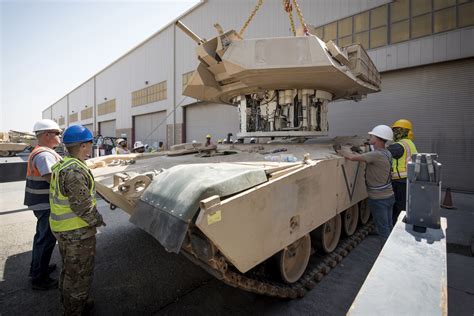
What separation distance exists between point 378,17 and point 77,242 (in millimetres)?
11686

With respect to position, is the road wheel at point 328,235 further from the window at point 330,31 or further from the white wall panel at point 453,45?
the window at point 330,31

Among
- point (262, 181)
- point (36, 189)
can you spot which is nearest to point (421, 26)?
point (262, 181)

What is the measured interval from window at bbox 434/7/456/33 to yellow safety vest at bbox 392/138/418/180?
6671 mm

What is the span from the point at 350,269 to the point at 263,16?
1282 centimetres

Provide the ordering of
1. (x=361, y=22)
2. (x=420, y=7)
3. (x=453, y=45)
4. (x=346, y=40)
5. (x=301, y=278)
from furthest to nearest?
(x=346, y=40)
(x=361, y=22)
(x=420, y=7)
(x=453, y=45)
(x=301, y=278)

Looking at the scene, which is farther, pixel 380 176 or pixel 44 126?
pixel 380 176

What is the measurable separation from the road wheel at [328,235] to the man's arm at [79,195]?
10.1 feet

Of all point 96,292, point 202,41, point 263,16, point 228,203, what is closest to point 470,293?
point 228,203

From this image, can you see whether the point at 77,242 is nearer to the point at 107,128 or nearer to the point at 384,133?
the point at 384,133

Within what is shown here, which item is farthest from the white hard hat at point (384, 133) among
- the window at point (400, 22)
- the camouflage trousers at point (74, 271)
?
the window at point (400, 22)

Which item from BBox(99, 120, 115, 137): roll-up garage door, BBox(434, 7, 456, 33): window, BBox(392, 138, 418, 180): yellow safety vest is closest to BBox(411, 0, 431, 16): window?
BBox(434, 7, 456, 33): window

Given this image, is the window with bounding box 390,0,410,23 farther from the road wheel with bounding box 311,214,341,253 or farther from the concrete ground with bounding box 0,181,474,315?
the road wheel with bounding box 311,214,341,253

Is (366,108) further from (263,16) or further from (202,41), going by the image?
(202,41)

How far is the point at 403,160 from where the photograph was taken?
4730 mm
